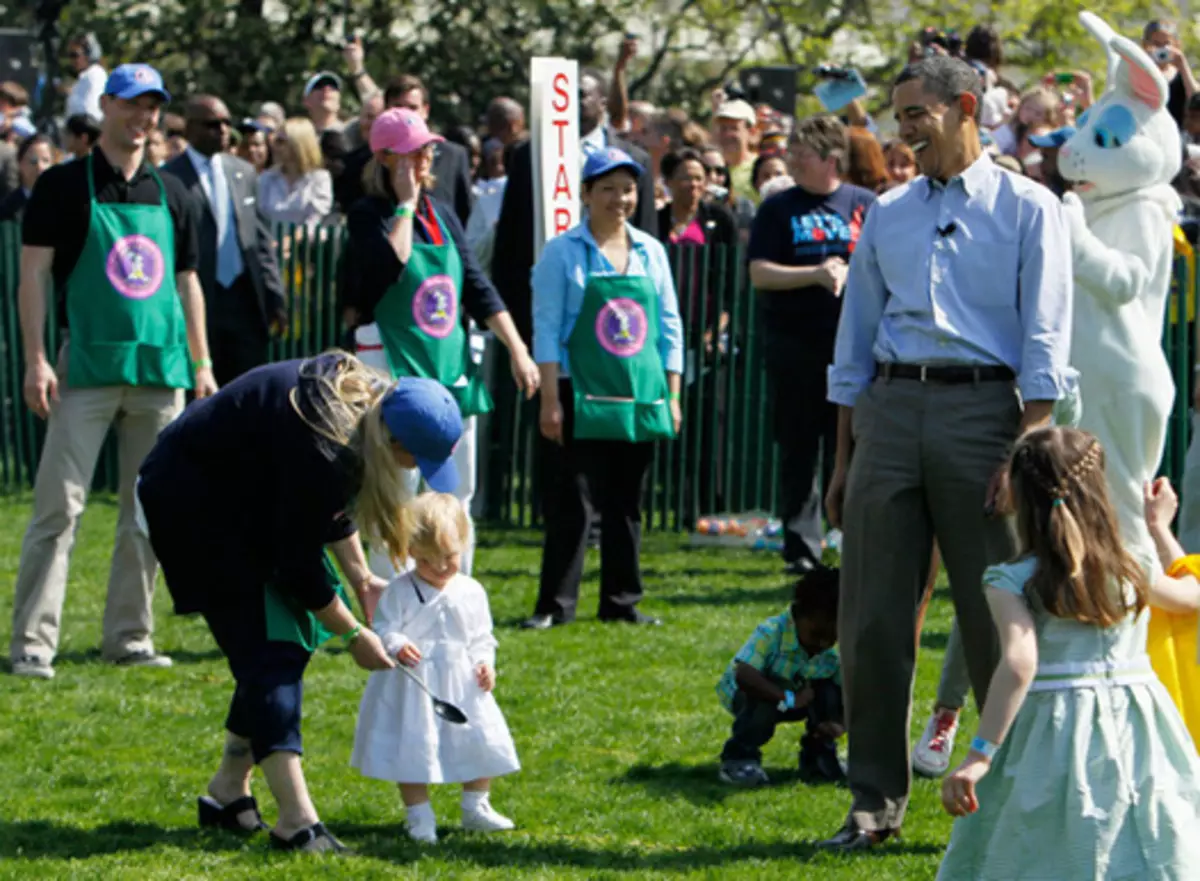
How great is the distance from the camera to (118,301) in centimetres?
888

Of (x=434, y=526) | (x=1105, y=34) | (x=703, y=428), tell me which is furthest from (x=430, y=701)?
(x=703, y=428)

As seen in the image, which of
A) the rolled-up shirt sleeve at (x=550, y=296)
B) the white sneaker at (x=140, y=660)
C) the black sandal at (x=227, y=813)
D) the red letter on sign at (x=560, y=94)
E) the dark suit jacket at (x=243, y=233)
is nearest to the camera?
the black sandal at (x=227, y=813)

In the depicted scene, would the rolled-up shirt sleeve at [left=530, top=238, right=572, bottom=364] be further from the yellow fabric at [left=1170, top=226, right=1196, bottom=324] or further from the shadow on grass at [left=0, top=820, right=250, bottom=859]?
the shadow on grass at [left=0, top=820, right=250, bottom=859]

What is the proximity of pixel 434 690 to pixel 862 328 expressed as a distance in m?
1.74

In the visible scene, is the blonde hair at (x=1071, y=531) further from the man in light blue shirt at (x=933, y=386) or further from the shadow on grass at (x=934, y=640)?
the shadow on grass at (x=934, y=640)

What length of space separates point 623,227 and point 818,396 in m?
1.75

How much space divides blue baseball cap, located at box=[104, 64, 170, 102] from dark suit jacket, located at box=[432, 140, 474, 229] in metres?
2.97

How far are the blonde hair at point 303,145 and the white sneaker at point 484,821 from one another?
872 cm

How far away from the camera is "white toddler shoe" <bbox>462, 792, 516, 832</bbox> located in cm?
685

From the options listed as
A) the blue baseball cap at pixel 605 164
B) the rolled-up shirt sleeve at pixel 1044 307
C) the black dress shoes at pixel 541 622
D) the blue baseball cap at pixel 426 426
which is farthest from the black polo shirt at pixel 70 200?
the rolled-up shirt sleeve at pixel 1044 307

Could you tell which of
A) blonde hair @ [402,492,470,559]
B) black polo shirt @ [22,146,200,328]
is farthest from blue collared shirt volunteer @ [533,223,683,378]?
blonde hair @ [402,492,470,559]

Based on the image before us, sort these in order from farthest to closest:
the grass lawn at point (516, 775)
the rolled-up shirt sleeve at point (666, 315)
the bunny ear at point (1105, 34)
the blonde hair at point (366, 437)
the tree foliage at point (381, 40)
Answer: the tree foliage at point (381, 40) → the rolled-up shirt sleeve at point (666, 315) → the bunny ear at point (1105, 34) → the grass lawn at point (516, 775) → the blonde hair at point (366, 437)

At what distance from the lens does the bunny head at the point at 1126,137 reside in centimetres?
755

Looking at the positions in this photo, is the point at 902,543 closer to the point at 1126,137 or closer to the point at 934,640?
the point at 1126,137
